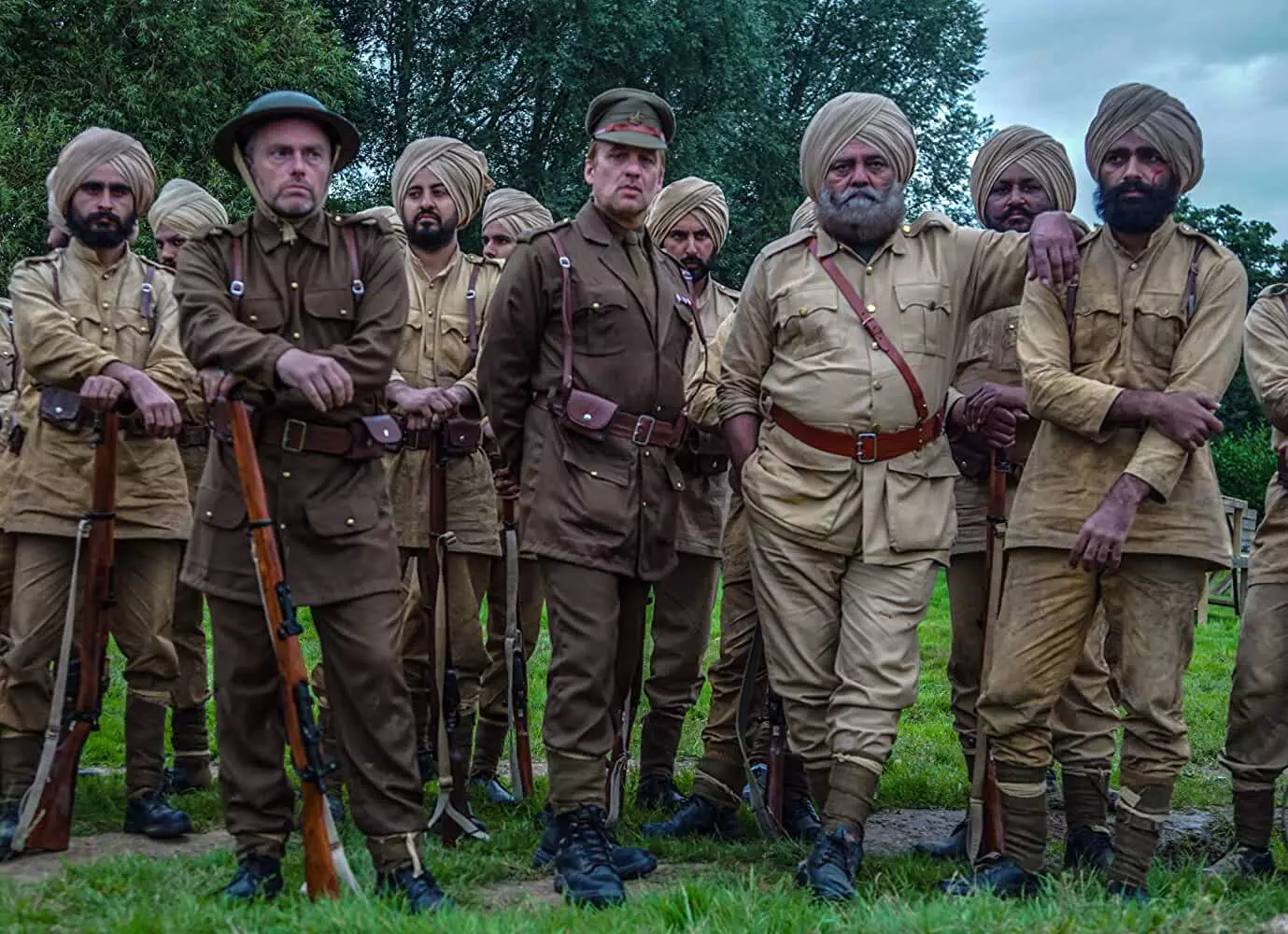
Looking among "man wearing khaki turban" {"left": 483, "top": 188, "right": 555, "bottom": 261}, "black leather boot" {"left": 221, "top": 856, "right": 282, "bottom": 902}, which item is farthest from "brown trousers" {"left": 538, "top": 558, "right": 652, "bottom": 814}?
"man wearing khaki turban" {"left": 483, "top": 188, "right": 555, "bottom": 261}

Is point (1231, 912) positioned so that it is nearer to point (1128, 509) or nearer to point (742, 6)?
point (1128, 509)

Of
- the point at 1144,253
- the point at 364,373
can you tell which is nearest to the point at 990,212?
the point at 1144,253

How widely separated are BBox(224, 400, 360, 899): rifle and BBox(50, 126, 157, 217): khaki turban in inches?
86.8

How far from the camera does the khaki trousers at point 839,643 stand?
5.60 m

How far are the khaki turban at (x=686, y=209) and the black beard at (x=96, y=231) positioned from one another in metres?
2.56

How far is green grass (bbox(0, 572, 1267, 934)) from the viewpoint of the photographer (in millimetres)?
4609

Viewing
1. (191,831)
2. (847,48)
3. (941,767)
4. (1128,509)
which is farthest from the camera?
(847,48)

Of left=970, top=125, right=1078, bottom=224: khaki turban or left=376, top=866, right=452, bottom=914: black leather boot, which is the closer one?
left=376, top=866, right=452, bottom=914: black leather boot

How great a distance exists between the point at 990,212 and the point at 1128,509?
7.33 feet

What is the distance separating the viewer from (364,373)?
5.41 metres

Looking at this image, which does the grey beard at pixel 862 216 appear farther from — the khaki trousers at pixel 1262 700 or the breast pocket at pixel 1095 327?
the khaki trousers at pixel 1262 700

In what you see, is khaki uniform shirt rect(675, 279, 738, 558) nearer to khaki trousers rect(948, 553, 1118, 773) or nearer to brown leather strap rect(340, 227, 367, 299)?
khaki trousers rect(948, 553, 1118, 773)

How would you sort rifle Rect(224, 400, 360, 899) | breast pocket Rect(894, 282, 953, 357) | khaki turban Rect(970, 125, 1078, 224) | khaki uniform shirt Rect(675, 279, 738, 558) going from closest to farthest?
1. rifle Rect(224, 400, 360, 899)
2. breast pocket Rect(894, 282, 953, 357)
3. khaki turban Rect(970, 125, 1078, 224)
4. khaki uniform shirt Rect(675, 279, 738, 558)

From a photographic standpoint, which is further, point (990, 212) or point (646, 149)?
point (990, 212)
